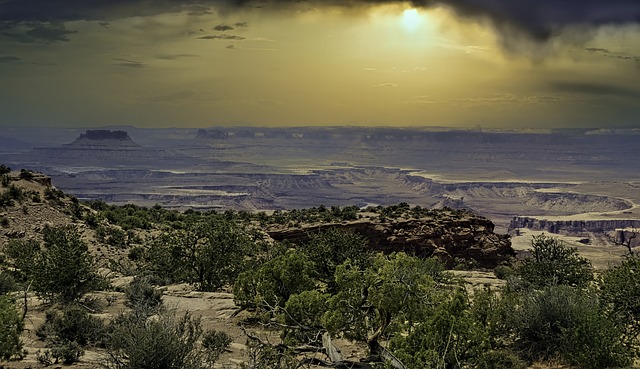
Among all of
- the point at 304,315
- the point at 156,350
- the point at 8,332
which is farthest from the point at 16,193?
the point at 156,350

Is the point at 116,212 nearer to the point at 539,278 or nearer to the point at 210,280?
the point at 210,280

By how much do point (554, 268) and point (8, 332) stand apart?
31.5 metres

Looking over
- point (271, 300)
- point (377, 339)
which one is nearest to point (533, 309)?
point (377, 339)

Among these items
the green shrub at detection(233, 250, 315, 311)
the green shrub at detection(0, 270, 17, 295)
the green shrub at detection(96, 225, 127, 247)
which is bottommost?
the green shrub at detection(96, 225, 127, 247)

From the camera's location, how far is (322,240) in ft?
119

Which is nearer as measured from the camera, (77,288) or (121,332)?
(121,332)

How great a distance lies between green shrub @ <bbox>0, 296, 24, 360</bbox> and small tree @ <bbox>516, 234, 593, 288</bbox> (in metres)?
26.4

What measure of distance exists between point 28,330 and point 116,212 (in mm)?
42746

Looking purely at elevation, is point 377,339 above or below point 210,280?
above

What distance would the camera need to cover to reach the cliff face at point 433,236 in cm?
6244

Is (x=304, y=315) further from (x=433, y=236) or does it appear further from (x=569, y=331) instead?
(x=433, y=236)

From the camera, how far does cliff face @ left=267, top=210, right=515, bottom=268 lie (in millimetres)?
62438

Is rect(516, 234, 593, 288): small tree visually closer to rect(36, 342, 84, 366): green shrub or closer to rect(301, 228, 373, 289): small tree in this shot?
rect(301, 228, 373, 289): small tree

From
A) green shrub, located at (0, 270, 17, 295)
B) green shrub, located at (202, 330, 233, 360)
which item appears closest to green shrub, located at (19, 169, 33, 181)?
green shrub, located at (0, 270, 17, 295)
